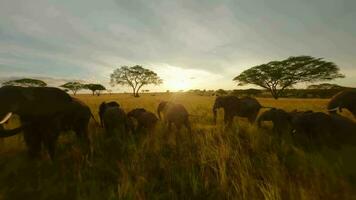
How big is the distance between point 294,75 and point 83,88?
58339mm

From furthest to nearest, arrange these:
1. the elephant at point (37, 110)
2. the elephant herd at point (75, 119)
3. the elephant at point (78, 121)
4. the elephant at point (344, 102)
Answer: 1. the elephant at point (344, 102)
2. the elephant at point (78, 121)
3. the elephant herd at point (75, 119)
4. the elephant at point (37, 110)

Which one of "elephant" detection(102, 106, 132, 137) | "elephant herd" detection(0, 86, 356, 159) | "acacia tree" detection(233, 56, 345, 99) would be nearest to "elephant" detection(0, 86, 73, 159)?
"elephant herd" detection(0, 86, 356, 159)

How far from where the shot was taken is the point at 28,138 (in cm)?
488

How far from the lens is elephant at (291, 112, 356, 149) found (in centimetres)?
526

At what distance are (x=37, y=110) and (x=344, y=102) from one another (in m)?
8.15

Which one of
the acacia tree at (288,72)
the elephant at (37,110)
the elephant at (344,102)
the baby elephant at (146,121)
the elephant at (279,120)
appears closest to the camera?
the elephant at (37,110)

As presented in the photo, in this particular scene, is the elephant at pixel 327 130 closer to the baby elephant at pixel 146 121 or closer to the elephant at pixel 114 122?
the baby elephant at pixel 146 121

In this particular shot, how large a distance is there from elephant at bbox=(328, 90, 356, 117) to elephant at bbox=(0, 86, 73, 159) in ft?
24.0

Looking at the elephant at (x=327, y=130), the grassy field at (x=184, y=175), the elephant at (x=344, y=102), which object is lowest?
the grassy field at (x=184, y=175)

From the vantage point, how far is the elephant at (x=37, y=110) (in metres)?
4.18

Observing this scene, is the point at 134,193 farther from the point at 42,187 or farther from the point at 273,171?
the point at 273,171

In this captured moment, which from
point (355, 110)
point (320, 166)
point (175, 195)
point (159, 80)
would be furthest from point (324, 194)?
point (159, 80)

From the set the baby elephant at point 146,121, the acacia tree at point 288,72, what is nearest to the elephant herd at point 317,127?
the baby elephant at point 146,121

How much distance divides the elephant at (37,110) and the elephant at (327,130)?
535 centimetres
